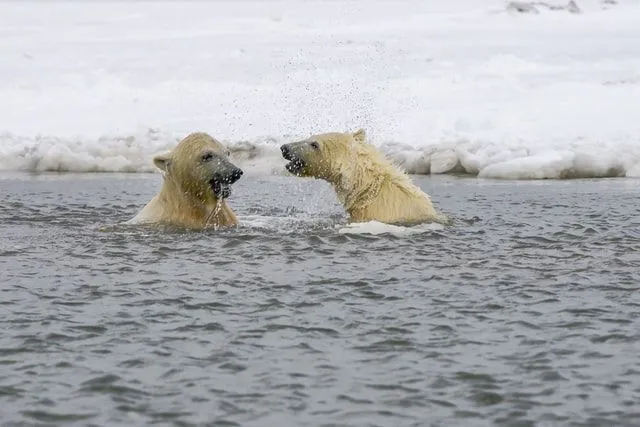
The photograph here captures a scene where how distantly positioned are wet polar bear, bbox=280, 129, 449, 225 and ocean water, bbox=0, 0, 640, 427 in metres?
0.43

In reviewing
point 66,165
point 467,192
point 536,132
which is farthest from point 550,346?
point 66,165

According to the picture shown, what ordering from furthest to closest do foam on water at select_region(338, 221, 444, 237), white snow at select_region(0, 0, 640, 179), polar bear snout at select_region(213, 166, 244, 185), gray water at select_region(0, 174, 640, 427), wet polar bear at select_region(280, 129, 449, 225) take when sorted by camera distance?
1. white snow at select_region(0, 0, 640, 179)
2. wet polar bear at select_region(280, 129, 449, 225)
3. polar bear snout at select_region(213, 166, 244, 185)
4. foam on water at select_region(338, 221, 444, 237)
5. gray water at select_region(0, 174, 640, 427)

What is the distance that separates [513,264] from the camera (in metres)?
8.98

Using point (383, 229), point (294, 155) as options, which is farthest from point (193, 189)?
point (383, 229)

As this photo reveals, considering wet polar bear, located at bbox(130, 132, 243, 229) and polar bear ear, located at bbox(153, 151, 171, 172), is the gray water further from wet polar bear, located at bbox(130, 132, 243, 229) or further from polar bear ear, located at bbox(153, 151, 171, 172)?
polar bear ear, located at bbox(153, 151, 171, 172)

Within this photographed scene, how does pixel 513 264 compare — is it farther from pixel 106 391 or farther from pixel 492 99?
pixel 492 99

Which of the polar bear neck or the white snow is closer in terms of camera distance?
the polar bear neck

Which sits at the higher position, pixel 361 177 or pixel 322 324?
pixel 361 177

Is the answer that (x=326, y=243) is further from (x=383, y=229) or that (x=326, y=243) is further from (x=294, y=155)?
(x=294, y=155)

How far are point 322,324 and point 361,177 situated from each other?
4687 millimetres

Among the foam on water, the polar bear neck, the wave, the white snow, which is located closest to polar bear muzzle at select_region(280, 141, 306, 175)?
the polar bear neck

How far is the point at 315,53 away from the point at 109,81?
14.8 ft

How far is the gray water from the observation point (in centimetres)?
559

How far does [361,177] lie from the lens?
1158cm
